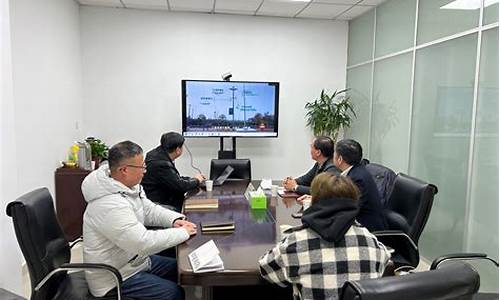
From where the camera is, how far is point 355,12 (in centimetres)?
512

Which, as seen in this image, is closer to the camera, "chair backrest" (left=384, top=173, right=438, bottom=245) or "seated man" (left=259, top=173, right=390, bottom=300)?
"seated man" (left=259, top=173, right=390, bottom=300)

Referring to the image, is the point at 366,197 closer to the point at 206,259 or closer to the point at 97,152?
the point at 206,259

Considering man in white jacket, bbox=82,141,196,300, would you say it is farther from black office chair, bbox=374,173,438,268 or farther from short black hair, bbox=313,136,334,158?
short black hair, bbox=313,136,334,158

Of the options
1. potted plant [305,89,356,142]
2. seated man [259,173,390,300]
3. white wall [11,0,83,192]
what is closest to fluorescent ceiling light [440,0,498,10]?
potted plant [305,89,356,142]

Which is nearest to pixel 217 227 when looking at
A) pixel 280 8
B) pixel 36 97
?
pixel 36 97

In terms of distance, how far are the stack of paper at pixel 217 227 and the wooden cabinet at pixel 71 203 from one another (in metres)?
2.34

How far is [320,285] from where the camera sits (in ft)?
4.79

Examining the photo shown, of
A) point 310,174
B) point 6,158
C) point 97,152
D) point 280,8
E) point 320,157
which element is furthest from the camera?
point 280,8

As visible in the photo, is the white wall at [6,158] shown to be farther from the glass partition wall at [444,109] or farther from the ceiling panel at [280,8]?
the ceiling panel at [280,8]

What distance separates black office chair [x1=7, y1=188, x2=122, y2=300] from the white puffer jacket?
93 mm

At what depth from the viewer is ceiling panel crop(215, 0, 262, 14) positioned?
4.72 meters

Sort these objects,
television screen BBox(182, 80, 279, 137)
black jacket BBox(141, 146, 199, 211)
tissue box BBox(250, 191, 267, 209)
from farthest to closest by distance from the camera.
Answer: television screen BBox(182, 80, 279, 137), black jacket BBox(141, 146, 199, 211), tissue box BBox(250, 191, 267, 209)

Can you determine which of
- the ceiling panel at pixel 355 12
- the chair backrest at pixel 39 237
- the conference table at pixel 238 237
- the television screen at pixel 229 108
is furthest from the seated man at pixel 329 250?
the ceiling panel at pixel 355 12

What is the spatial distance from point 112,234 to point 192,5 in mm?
3817
